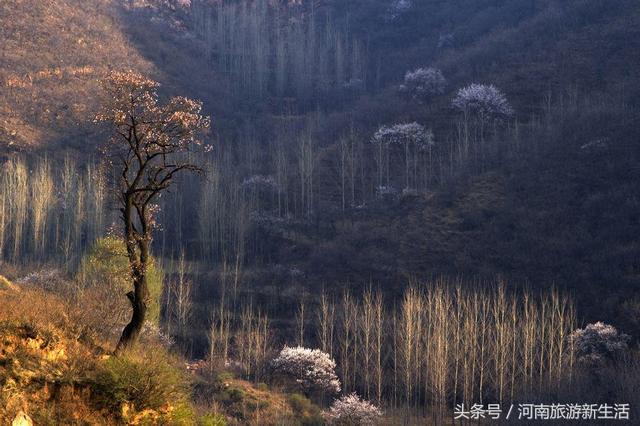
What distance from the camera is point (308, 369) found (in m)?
37.8

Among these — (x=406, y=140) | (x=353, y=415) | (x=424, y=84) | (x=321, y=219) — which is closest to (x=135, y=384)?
(x=353, y=415)

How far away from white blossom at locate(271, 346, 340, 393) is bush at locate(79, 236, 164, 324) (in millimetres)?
7359

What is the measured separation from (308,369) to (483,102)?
162ft

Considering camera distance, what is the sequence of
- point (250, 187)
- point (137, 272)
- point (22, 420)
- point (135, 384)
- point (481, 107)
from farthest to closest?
1. point (481, 107)
2. point (250, 187)
3. point (137, 272)
4. point (135, 384)
5. point (22, 420)

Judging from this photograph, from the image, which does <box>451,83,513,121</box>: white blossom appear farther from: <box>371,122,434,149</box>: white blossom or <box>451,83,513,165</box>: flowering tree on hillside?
<box>371,122,434,149</box>: white blossom

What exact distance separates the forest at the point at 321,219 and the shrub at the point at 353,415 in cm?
16

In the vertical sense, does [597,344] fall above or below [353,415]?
above

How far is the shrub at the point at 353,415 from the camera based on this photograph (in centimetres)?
3133

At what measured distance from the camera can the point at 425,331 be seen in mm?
41031

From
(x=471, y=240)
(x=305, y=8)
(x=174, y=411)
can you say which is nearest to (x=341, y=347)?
(x=471, y=240)

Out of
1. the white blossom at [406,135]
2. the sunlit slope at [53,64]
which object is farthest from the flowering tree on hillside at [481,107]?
the sunlit slope at [53,64]

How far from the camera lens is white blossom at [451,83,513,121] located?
256ft

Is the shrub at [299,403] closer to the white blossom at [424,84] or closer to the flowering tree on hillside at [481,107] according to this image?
the flowering tree on hillside at [481,107]

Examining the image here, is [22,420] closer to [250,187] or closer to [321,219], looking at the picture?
[321,219]
